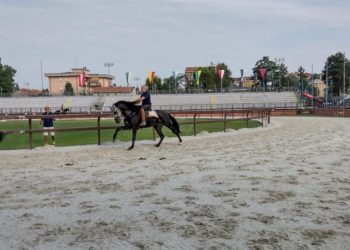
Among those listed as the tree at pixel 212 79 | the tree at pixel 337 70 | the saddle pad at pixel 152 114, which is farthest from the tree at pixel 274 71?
the saddle pad at pixel 152 114

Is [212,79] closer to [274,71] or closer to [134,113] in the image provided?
[274,71]

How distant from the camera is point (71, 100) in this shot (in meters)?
78.4

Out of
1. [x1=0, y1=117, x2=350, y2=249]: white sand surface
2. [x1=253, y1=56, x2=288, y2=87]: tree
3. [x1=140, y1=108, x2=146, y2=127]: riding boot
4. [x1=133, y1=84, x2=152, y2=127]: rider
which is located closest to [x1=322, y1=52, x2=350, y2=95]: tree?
[x1=253, y1=56, x2=288, y2=87]: tree

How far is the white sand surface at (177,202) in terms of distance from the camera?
187 inches

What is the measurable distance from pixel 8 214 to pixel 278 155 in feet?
24.9

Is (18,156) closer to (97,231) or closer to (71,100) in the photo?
(97,231)

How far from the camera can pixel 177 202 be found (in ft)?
21.0

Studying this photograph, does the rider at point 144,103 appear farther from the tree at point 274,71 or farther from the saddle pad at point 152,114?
the tree at point 274,71

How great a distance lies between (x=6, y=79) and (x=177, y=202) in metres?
114

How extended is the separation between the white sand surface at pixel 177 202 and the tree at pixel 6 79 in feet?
347

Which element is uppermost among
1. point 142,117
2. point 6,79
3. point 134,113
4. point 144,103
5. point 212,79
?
point 6,79

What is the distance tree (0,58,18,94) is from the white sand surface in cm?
10587

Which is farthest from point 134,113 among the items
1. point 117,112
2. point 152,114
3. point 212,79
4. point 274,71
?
point 274,71

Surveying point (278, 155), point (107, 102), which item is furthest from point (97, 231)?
point (107, 102)
